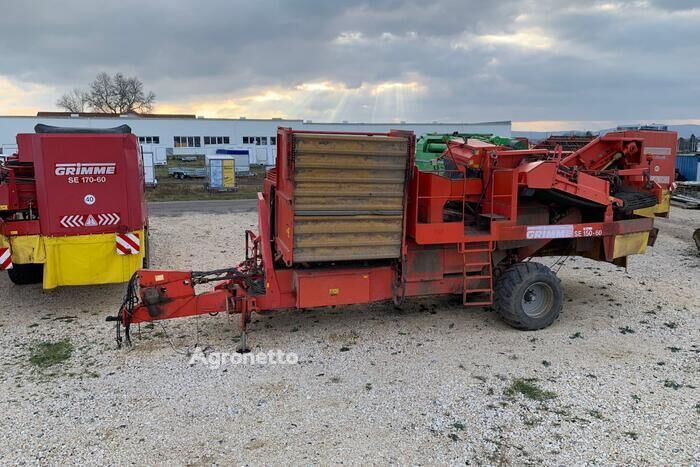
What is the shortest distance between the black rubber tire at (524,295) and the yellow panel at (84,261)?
4.92 meters

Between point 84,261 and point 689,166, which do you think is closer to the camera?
point 84,261

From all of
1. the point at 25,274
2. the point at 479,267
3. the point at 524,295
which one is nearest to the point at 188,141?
the point at 25,274

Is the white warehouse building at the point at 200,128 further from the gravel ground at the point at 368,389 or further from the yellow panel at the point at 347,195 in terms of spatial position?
the yellow panel at the point at 347,195

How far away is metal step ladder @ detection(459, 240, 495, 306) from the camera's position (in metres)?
6.42

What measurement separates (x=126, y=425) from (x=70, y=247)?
3.55m

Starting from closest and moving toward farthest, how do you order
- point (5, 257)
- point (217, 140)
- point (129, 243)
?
point (5, 257) → point (129, 243) → point (217, 140)

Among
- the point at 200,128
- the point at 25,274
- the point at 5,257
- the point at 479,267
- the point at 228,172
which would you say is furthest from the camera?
the point at 200,128

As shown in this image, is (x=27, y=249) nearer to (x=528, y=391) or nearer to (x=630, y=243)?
(x=528, y=391)

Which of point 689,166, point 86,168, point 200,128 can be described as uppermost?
point 200,128

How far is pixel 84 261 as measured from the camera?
711 centimetres

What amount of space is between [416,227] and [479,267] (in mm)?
1103

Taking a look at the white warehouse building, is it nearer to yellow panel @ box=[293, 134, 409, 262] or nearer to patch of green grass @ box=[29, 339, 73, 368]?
patch of green grass @ box=[29, 339, 73, 368]

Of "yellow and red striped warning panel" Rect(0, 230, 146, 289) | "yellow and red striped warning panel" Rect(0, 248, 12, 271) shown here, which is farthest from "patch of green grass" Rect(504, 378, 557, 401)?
"yellow and red striped warning panel" Rect(0, 248, 12, 271)

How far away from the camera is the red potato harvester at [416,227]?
5.49m
